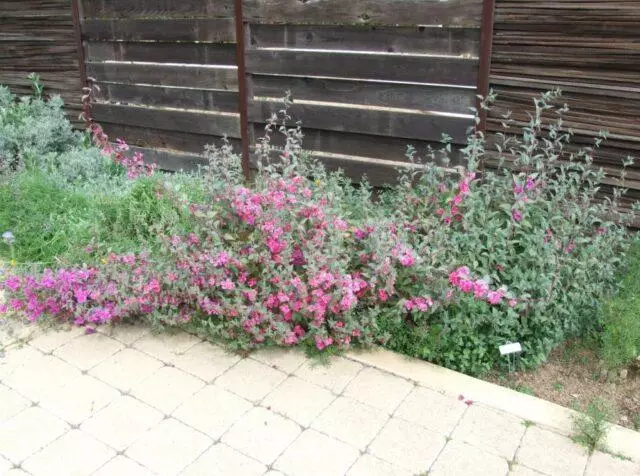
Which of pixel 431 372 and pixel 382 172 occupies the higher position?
pixel 382 172

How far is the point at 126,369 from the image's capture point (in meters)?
3.26

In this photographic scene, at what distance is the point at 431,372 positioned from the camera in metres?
3.19

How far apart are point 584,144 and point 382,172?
1.37 metres

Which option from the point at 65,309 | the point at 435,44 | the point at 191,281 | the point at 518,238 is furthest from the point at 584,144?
the point at 65,309

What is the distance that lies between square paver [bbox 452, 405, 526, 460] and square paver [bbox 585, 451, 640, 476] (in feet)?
0.99

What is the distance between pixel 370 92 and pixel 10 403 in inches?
116

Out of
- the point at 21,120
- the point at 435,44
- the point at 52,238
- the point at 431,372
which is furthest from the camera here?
the point at 21,120

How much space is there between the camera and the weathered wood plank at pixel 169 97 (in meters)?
5.20

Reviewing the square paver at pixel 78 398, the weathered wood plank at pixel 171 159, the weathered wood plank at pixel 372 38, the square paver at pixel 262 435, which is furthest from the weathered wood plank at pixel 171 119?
the square paver at pixel 262 435

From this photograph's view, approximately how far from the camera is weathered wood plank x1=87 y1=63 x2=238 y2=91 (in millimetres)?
5117

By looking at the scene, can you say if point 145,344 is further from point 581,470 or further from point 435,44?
point 435,44

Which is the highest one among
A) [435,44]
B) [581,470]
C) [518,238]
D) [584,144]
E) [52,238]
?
[435,44]

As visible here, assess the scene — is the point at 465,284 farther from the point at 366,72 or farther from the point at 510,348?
the point at 366,72

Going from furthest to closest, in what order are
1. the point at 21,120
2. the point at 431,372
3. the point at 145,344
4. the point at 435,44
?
the point at 21,120 < the point at 435,44 < the point at 145,344 < the point at 431,372
